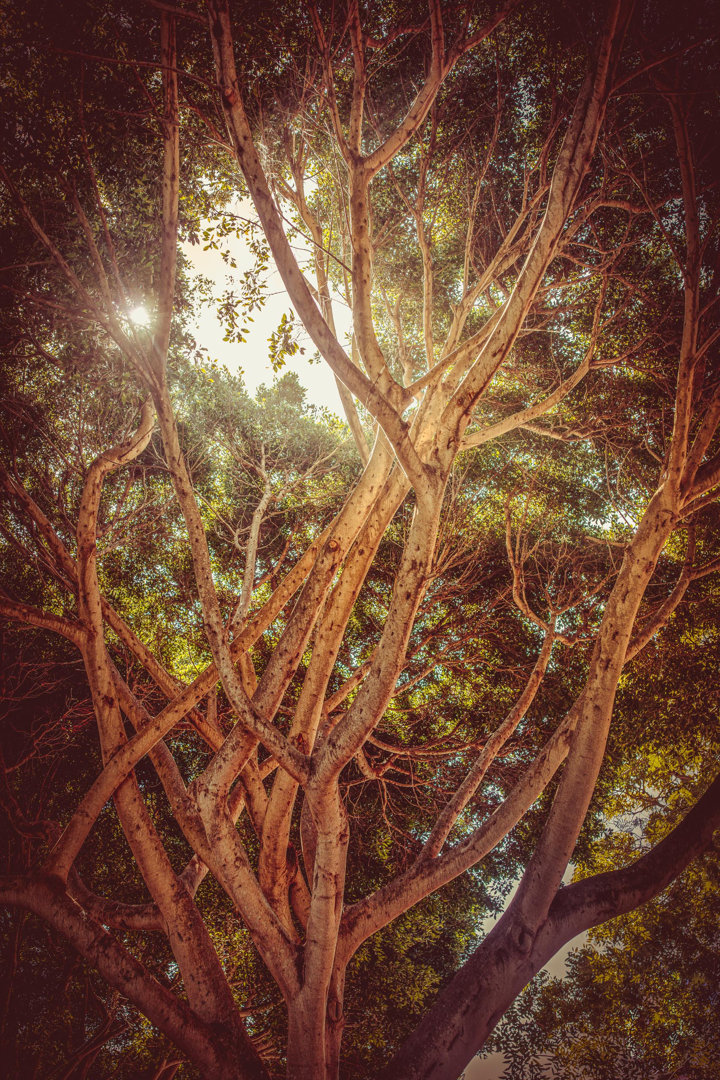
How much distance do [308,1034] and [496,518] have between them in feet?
22.3

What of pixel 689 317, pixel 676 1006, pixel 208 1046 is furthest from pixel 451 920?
pixel 689 317

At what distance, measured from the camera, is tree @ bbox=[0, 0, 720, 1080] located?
3.38 m

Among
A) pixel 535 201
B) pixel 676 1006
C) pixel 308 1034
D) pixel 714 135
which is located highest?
pixel 714 135

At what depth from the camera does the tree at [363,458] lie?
133 inches

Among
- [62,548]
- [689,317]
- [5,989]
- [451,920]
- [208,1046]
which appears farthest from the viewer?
[451,920]

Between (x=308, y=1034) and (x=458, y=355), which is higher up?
(x=458, y=355)

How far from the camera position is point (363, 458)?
5.44m

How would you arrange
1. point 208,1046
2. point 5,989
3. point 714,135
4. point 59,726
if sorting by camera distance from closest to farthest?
point 208,1046 < point 714,135 < point 5,989 < point 59,726

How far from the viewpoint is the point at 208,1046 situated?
3373mm

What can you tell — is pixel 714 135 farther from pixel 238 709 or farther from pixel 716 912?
pixel 716 912

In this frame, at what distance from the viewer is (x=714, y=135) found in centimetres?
496

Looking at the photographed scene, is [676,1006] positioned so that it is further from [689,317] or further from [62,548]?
[62,548]

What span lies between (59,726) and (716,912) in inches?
451

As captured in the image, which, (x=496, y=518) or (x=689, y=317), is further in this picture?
(x=496, y=518)
